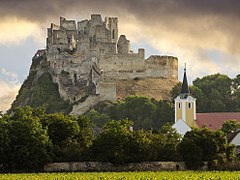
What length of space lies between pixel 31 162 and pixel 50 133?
648 centimetres

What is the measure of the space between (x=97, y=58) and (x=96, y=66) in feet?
8.60

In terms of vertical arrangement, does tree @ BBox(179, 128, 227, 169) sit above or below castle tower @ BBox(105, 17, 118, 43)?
below

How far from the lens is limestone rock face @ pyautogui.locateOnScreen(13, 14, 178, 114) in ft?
399

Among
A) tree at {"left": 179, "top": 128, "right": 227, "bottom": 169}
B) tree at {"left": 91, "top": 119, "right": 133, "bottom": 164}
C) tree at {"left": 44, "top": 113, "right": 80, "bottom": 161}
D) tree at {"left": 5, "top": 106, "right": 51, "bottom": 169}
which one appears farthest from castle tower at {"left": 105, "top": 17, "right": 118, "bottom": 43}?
tree at {"left": 5, "top": 106, "right": 51, "bottom": 169}

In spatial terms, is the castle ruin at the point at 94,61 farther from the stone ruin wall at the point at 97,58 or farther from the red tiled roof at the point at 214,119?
the red tiled roof at the point at 214,119

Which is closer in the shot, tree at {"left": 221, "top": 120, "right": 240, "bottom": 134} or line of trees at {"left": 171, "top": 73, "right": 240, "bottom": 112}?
tree at {"left": 221, "top": 120, "right": 240, "bottom": 134}

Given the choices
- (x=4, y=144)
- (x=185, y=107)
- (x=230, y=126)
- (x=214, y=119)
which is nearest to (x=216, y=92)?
(x=214, y=119)

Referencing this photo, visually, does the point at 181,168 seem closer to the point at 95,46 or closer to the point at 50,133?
the point at 50,133

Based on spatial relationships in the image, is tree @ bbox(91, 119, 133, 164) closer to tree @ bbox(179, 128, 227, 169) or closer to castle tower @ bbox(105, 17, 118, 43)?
tree @ bbox(179, 128, 227, 169)

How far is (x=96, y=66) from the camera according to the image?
414ft

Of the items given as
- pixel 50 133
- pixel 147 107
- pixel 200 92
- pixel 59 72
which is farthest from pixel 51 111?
pixel 50 133

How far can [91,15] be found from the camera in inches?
5285

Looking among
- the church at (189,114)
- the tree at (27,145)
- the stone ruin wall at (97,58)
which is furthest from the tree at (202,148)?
the stone ruin wall at (97,58)

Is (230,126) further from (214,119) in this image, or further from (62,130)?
(62,130)
